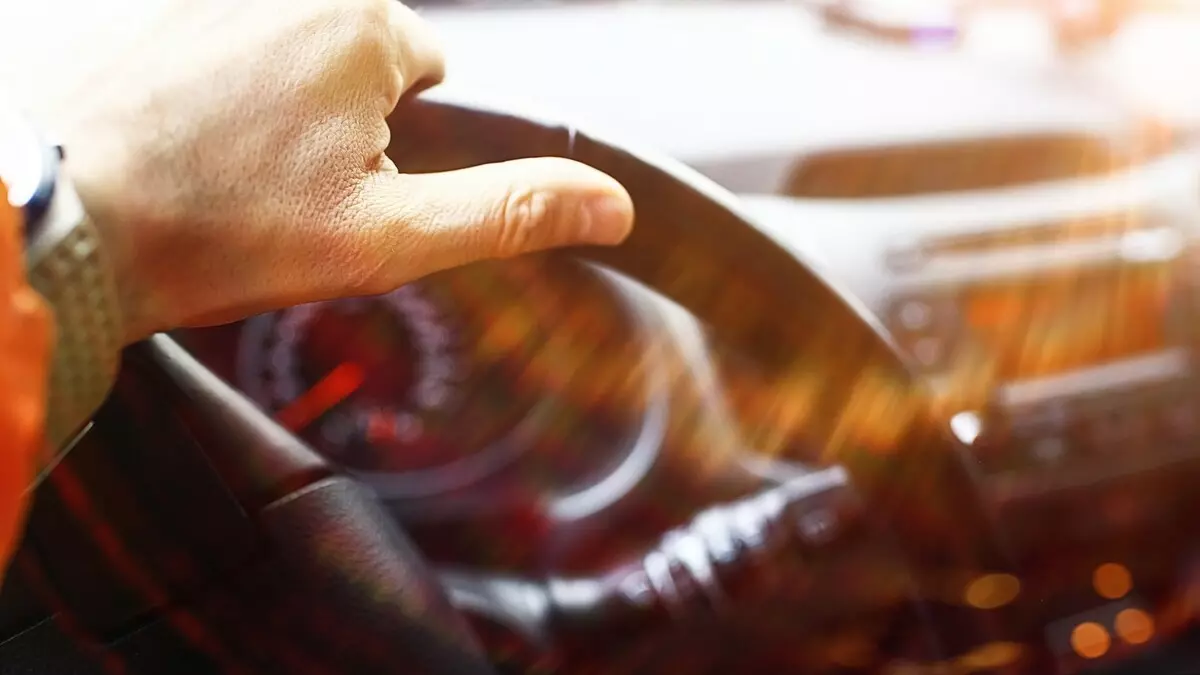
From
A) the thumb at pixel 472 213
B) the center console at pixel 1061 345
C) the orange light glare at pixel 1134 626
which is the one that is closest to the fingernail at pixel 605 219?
the thumb at pixel 472 213

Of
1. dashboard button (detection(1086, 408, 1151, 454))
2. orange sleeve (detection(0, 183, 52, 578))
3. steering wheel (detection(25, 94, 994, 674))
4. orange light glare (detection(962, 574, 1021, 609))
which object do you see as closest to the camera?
orange sleeve (detection(0, 183, 52, 578))

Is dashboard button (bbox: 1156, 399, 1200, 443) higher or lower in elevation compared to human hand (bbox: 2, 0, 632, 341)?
lower

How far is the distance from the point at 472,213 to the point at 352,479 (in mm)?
251

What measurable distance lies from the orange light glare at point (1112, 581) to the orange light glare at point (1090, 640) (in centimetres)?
6

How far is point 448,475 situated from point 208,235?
3.01ft

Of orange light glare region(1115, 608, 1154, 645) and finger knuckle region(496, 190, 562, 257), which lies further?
orange light glare region(1115, 608, 1154, 645)

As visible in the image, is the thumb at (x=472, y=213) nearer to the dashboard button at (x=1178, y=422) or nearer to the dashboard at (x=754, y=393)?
the dashboard at (x=754, y=393)

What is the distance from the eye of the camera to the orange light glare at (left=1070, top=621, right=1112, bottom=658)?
5.06ft

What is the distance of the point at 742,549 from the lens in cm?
109

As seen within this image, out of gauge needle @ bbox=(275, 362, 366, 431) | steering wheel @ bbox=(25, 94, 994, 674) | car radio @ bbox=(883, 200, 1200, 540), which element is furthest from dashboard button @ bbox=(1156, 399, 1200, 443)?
gauge needle @ bbox=(275, 362, 366, 431)

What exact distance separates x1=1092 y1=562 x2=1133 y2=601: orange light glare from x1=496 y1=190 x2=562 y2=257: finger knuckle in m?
1.25

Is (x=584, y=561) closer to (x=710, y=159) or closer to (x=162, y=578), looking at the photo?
(x=710, y=159)

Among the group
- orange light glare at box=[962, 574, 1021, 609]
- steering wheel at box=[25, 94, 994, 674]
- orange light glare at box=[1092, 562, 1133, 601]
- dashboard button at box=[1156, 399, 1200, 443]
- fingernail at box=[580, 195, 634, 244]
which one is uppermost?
fingernail at box=[580, 195, 634, 244]

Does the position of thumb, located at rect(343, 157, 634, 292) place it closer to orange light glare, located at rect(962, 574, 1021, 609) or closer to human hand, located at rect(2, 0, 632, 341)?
human hand, located at rect(2, 0, 632, 341)
